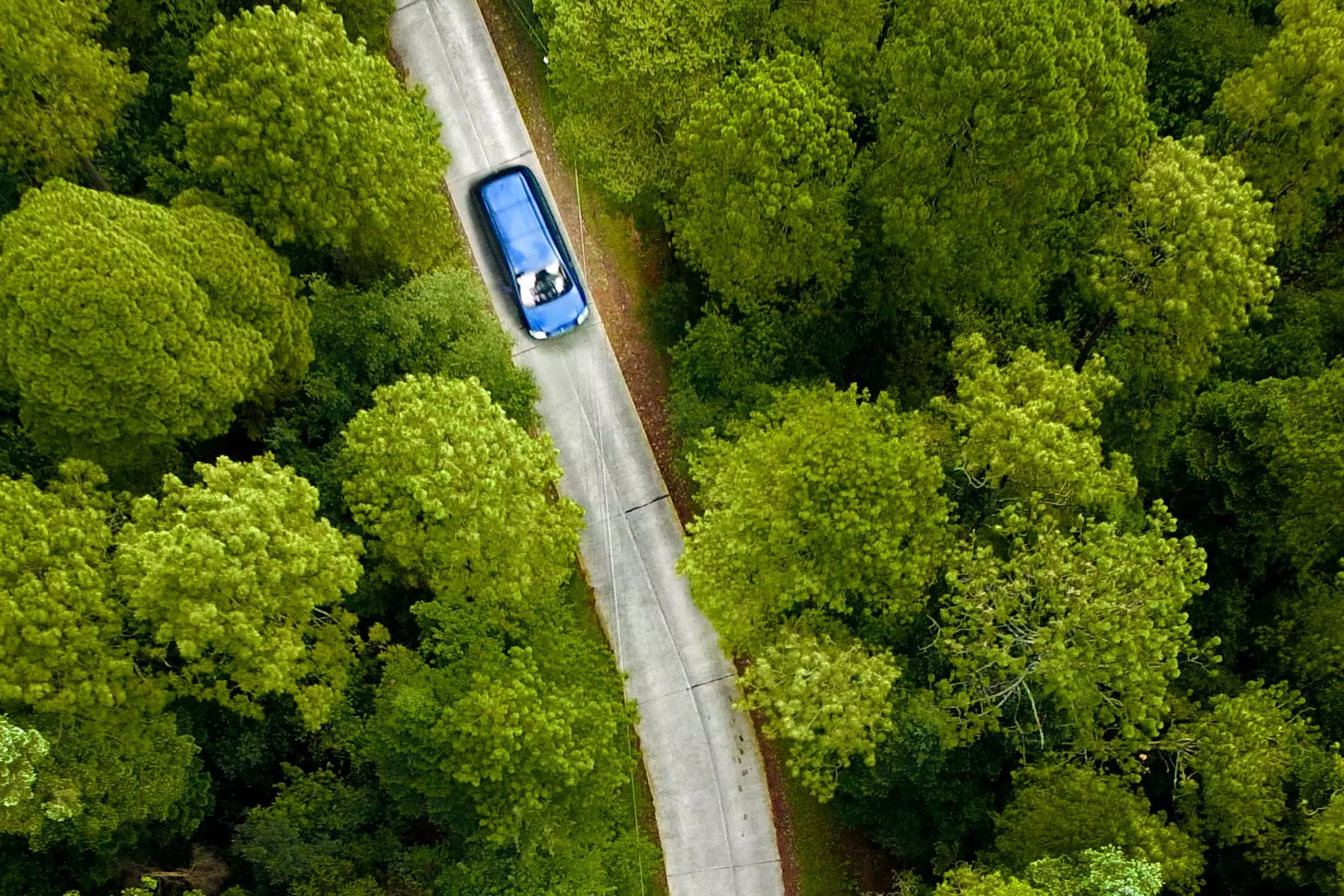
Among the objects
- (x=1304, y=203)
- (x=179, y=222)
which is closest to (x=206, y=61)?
(x=179, y=222)

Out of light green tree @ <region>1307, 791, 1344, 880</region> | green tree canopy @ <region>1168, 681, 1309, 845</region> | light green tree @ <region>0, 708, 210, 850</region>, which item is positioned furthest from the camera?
green tree canopy @ <region>1168, 681, 1309, 845</region>

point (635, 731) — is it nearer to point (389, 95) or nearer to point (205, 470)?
point (205, 470)

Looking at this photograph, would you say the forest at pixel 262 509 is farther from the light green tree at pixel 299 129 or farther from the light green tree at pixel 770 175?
the light green tree at pixel 770 175

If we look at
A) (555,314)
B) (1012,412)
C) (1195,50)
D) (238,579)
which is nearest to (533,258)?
(555,314)

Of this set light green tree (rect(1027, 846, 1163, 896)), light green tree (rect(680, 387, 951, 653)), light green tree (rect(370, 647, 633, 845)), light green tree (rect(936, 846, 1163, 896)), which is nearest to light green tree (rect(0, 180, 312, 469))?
light green tree (rect(370, 647, 633, 845))

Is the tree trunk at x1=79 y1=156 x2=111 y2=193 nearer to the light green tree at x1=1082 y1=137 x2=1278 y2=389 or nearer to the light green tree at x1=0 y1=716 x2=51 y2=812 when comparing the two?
the light green tree at x1=0 y1=716 x2=51 y2=812

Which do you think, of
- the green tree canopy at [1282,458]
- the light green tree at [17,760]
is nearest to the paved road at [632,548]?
the light green tree at [17,760]

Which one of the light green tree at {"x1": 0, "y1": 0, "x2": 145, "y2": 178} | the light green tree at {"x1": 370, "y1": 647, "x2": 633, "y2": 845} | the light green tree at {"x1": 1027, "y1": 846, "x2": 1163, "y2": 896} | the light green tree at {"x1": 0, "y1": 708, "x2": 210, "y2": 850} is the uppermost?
the light green tree at {"x1": 0, "y1": 0, "x2": 145, "y2": 178}
